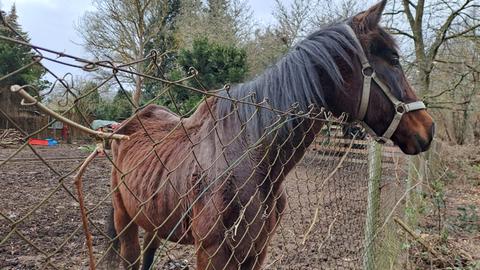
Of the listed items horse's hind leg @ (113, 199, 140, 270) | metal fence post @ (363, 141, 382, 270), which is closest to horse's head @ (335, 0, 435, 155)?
metal fence post @ (363, 141, 382, 270)

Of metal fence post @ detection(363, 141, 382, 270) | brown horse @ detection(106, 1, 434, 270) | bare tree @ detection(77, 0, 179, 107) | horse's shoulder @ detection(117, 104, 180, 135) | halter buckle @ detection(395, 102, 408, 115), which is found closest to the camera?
brown horse @ detection(106, 1, 434, 270)

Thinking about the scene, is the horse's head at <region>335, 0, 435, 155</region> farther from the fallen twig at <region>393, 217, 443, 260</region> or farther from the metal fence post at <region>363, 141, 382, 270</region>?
the fallen twig at <region>393, 217, 443, 260</region>

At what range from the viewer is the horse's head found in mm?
2062

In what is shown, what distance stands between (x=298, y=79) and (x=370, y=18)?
613mm

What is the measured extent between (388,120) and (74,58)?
1.74m

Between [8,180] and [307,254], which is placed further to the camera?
[8,180]

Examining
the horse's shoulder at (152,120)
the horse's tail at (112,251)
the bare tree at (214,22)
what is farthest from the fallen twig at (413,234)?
the bare tree at (214,22)

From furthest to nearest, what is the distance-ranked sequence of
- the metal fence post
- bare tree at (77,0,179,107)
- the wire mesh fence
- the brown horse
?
bare tree at (77,0,179,107) < the metal fence post < the brown horse < the wire mesh fence

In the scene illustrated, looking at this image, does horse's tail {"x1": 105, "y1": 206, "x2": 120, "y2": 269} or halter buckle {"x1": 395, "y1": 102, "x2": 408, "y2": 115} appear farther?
horse's tail {"x1": 105, "y1": 206, "x2": 120, "y2": 269}

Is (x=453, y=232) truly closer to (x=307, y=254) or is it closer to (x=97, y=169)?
(x=307, y=254)

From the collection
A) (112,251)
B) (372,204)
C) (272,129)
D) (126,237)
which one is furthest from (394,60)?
(112,251)

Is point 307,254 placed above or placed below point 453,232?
above

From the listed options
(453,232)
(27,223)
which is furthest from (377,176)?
(27,223)

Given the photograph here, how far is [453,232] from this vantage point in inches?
210
